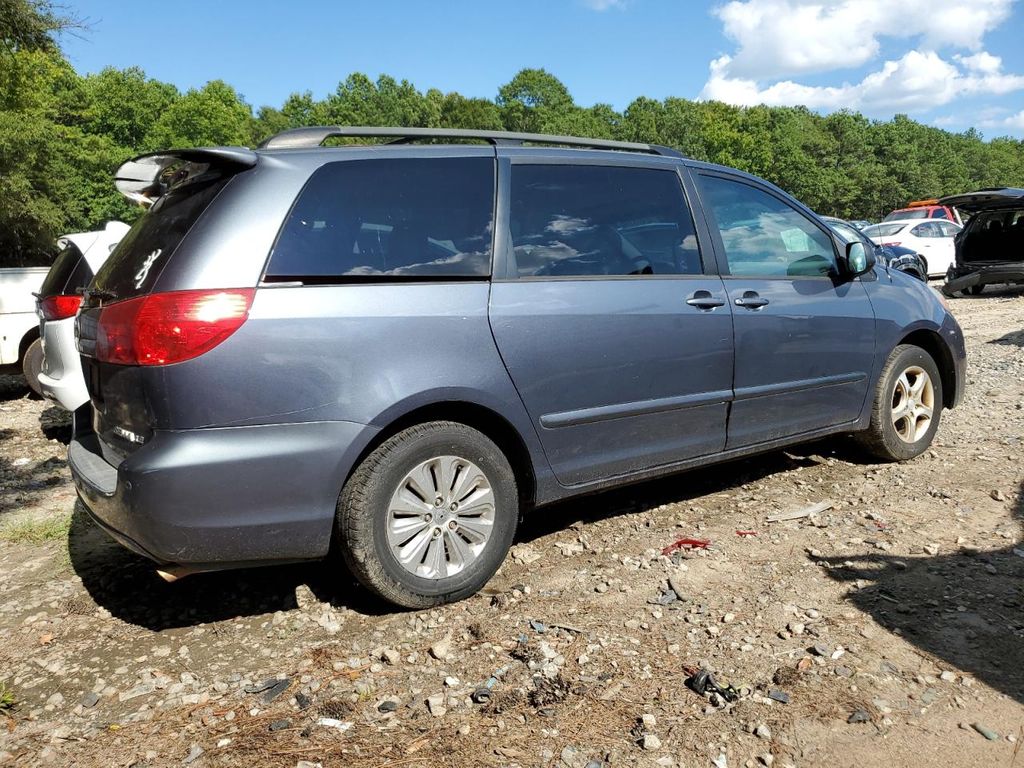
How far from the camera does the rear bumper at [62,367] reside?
6031 mm

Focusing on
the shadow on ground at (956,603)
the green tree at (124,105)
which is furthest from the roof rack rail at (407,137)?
the green tree at (124,105)

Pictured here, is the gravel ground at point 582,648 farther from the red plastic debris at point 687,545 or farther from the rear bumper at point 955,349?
the rear bumper at point 955,349

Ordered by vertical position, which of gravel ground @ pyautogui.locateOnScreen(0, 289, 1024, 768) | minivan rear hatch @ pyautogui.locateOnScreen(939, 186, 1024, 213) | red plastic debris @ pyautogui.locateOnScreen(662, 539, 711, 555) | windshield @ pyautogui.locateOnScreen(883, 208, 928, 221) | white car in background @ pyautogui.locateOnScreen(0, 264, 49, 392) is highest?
windshield @ pyautogui.locateOnScreen(883, 208, 928, 221)

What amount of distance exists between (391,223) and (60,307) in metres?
4.32

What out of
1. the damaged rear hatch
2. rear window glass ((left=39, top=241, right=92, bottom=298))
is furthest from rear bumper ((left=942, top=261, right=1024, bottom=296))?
rear window glass ((left=39, top=241, right=92, bottom=298))

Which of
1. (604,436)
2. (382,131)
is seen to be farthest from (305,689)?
(382,131)

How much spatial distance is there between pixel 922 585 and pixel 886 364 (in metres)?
1.92

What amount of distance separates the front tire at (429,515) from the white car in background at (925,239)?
19010mm

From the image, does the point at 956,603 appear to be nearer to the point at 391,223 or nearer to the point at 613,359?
the point at 613,359

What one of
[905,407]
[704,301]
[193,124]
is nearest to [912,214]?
[905,407]

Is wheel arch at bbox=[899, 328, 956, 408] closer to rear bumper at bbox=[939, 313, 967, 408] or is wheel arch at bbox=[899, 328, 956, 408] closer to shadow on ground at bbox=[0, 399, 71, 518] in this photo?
rear bumper at bbox=[939, 313, 967, 408]

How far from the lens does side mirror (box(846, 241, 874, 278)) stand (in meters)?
4.86

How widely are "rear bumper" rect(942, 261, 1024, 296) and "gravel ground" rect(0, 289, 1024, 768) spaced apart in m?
12.2

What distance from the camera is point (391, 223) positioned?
3.36m
